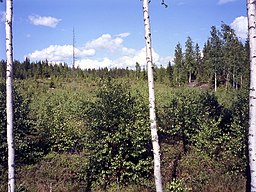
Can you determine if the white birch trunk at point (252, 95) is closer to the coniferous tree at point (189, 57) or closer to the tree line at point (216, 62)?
the tree line at point (216, 62)

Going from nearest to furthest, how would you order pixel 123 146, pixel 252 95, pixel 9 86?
pixel 252 95 < pixel 9 86 < pixel 123 146

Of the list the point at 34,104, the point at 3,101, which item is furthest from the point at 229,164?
the point at 34,104

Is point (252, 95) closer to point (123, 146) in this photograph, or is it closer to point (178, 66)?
point (123, 146)

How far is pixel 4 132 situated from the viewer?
17984mm

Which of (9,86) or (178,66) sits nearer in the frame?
(9,86)

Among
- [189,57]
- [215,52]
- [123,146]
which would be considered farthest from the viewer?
[189,57]

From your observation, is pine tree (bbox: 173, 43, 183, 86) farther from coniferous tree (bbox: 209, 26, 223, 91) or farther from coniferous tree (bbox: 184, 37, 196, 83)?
coniferous tree (bbox: 209, 26, 223, 91)

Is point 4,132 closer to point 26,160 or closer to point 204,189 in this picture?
point 26,160

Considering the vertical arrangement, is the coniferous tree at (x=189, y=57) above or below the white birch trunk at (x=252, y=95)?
above

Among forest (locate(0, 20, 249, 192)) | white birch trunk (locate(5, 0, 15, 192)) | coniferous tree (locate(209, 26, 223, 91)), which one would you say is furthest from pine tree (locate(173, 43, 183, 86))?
white birch trunk (locate(5, 0, 15, 192))

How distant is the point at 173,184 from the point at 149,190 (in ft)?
11.6

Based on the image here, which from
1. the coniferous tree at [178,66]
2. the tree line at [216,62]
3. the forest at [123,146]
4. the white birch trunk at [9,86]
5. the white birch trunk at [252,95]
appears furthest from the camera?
the coniferous tree at [178,66]

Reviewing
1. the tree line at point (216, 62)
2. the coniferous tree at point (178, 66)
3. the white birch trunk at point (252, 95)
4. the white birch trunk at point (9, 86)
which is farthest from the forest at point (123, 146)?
the coniferous tree at point (178, 66)

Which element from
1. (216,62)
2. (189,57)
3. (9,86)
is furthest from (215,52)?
(9,86)
